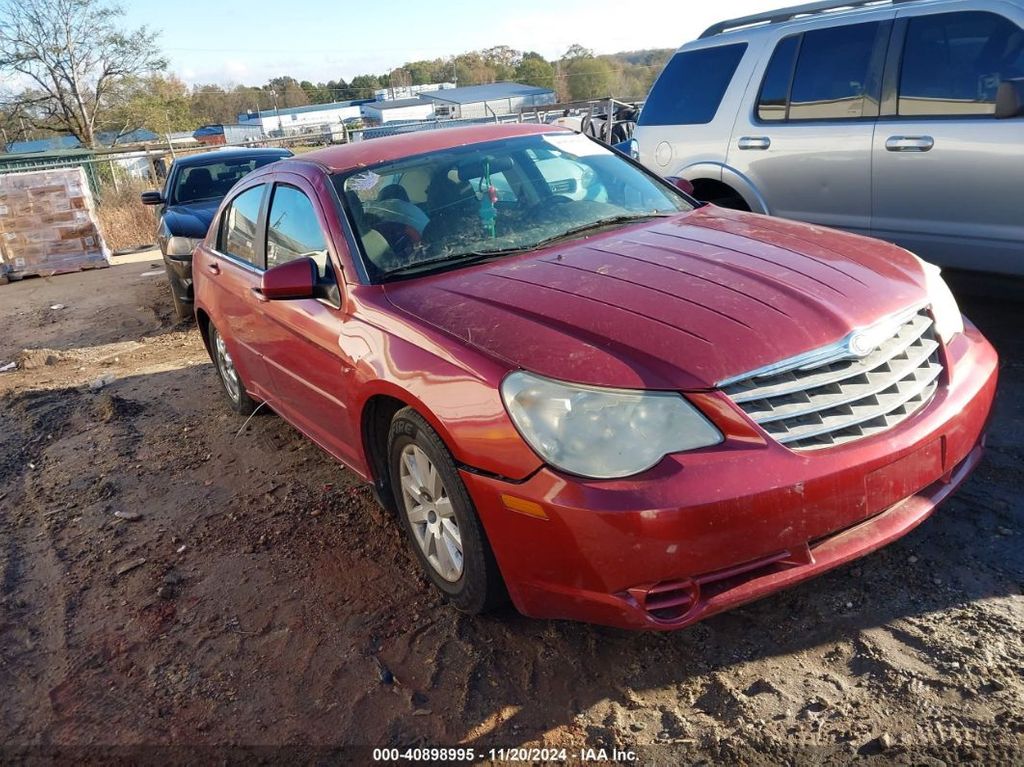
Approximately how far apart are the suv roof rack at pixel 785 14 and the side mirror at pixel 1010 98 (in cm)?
111

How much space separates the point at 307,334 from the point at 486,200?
101 centimetres

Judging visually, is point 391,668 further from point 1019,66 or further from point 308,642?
point 1019,66

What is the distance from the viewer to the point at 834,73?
211 inches

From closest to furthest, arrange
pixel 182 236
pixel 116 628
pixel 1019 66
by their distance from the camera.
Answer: pixel 116 628, pixel 1019 66, pixel 182 236

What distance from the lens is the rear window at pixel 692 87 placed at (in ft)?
20.0

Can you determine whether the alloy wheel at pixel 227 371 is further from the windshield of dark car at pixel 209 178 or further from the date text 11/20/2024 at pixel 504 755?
the windshield of dark car at pixel 209 178

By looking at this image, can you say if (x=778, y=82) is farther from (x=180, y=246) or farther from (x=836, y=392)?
(x=180, y=246)

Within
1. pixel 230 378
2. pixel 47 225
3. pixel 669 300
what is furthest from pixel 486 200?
pixel 47 225

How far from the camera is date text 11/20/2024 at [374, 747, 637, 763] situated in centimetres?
235

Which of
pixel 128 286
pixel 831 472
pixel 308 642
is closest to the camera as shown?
pixel 831 472

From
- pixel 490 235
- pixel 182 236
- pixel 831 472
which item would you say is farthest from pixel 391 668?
pixel 182 236

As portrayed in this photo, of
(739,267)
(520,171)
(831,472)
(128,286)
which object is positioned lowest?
(128,286)

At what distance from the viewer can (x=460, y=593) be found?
117 inches

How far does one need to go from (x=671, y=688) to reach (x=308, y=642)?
1.34m
